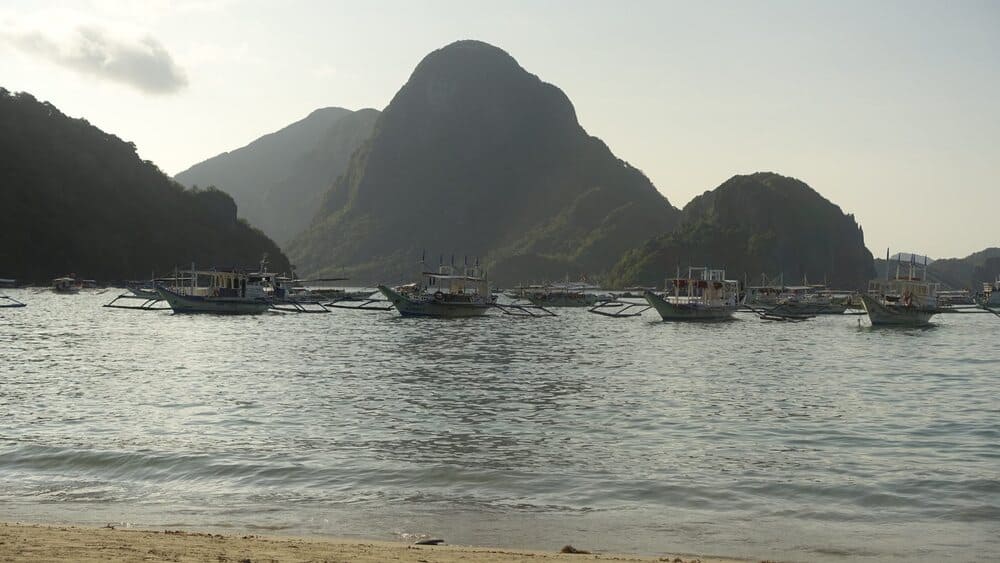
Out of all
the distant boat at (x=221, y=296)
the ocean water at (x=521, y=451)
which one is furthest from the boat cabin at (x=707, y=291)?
the ocean water at (x=521, y=451)

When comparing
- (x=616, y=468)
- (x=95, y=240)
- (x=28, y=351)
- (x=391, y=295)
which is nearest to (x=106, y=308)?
(x=391, y=295)

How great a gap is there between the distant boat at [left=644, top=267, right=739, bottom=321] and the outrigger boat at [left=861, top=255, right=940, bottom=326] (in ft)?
44.0

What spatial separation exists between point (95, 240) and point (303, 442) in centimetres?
19148

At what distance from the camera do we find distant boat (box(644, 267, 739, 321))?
8700cm

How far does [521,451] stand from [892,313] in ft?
228

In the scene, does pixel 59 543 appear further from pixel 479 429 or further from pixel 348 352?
pixel 348 352

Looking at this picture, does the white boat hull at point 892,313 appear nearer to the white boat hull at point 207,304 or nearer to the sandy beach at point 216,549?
the white boat hull at point 207,304

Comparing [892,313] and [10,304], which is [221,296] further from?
[892,313]

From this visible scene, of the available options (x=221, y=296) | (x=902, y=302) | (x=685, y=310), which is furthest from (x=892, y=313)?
(x=221, y=296)

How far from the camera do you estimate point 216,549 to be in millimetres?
10289

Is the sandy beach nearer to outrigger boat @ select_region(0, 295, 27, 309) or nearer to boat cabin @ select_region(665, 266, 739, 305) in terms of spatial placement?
outrigger boat @ select_region(0, 295, 27, 309)

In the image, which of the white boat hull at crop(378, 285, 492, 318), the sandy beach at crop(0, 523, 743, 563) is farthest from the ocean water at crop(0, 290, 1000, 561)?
the white boat hull at crop(378, 285, 492, 318)

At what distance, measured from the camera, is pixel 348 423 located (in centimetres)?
2292

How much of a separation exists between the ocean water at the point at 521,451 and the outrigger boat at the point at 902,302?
3749 cm
